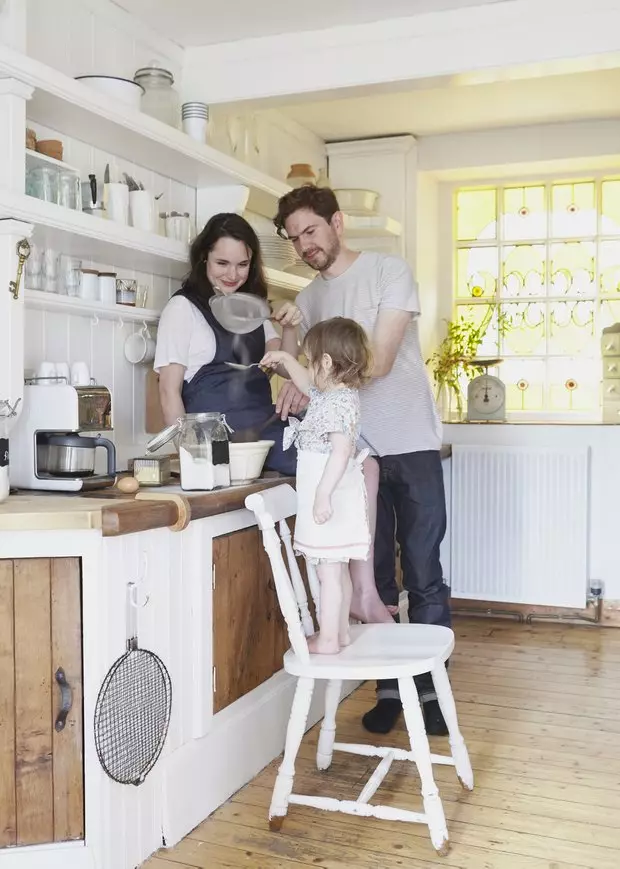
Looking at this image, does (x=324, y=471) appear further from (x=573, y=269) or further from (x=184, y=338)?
(x=573, y=269)

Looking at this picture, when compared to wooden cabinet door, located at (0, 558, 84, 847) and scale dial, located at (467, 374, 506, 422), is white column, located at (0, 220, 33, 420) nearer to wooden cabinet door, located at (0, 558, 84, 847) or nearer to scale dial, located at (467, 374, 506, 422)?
wooden cabinet door, located at (0, 558, 84, 847)

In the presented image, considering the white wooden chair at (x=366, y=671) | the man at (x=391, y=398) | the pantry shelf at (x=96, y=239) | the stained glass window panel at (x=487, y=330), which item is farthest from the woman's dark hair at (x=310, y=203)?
the stained glass window panel at (x=487, y=330)

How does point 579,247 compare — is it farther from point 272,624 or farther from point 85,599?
point 85,599

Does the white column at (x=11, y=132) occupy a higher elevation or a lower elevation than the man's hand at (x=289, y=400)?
higher

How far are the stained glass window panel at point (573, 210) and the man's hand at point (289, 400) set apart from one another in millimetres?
2530

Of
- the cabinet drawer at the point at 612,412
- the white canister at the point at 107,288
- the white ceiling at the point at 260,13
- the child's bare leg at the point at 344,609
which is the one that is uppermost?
the white ceiling at the point at 260,13

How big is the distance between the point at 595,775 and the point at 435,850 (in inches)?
26.7

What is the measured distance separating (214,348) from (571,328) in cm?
254

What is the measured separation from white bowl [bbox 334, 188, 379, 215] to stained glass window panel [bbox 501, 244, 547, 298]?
91cm

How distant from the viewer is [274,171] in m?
4.18

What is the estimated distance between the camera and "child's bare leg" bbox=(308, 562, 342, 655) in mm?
2299

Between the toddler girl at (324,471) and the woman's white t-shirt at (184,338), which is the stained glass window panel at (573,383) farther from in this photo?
the toddler girl at (324,471)

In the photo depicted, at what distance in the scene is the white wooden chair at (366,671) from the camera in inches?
84.3

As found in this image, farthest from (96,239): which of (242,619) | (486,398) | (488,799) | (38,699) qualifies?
(486,398)
